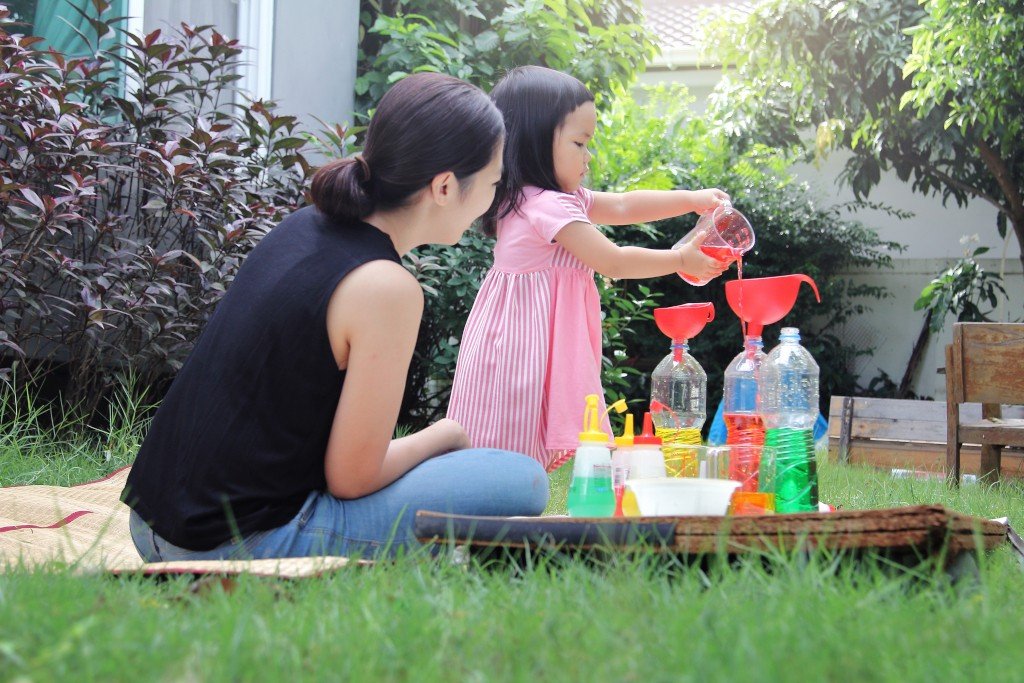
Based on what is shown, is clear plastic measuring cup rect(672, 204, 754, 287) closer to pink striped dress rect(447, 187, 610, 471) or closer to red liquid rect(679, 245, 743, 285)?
red liquid rect(679, 245, 743, 285)

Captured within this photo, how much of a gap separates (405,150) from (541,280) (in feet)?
3.37

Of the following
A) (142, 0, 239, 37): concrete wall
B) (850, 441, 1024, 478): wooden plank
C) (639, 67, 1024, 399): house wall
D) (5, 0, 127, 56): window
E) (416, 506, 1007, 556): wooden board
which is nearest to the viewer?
(416, 506, 1007, 556): wooden board

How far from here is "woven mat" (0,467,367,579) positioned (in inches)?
67.9

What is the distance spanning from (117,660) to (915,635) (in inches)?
40.3

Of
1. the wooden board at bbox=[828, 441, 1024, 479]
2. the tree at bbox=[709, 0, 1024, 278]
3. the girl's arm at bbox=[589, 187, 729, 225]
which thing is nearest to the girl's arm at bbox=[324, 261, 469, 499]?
the girl's arm at bbox=[589, 187, 729, 225]

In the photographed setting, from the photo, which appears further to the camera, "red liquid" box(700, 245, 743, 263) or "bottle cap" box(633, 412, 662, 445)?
"red liquid" box(700, 245, 743, 263)

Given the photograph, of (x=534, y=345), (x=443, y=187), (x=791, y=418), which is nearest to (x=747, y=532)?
(x=791, y=418)

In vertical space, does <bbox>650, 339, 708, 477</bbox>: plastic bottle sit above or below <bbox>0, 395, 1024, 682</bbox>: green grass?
above

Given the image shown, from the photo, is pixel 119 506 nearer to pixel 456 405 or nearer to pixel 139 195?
pixel 456 405

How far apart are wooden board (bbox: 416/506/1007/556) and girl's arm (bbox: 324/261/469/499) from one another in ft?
0.74

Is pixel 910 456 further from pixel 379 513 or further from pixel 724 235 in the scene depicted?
pixel 379 513

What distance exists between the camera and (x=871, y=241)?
11.0m

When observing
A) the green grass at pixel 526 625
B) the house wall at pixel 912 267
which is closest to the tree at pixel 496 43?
the green grass at pixel 526 625

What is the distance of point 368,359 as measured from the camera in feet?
6.26
